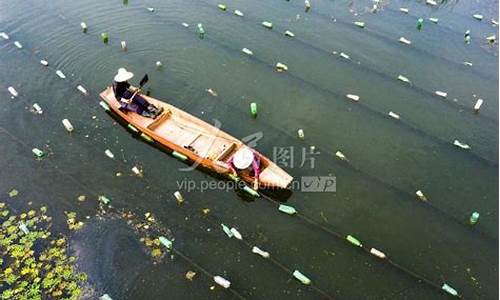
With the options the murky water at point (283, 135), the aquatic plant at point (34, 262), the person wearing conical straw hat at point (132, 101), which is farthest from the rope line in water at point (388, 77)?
the aquatic plant at point (34, 262)

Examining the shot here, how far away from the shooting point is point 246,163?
13.5 metres

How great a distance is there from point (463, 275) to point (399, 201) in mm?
2884

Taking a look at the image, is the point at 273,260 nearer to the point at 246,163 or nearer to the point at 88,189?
the point at 246,163

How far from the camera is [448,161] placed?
50.2 feet

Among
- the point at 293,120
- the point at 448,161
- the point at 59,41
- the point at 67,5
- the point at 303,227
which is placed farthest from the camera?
the point at 67,5

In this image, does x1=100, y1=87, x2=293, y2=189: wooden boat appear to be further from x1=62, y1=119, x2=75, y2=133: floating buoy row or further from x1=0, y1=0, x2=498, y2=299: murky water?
x1=62, y1=119, x2=75, y2=133: floating buoy row

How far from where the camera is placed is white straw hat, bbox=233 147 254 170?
13.5 meters

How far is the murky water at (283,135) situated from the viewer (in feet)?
41.0

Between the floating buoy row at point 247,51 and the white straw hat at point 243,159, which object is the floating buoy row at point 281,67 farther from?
the white straw hat at point 243,159

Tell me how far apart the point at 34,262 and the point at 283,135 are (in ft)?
30.1

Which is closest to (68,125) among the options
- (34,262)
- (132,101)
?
(132,101)

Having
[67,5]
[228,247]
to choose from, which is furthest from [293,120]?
[67,5]

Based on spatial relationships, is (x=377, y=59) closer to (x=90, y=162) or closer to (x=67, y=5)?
(x=90, y=162)

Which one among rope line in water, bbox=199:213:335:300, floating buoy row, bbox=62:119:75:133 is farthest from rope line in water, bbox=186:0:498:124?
floating buoy row, bbox=62:119:75:133
